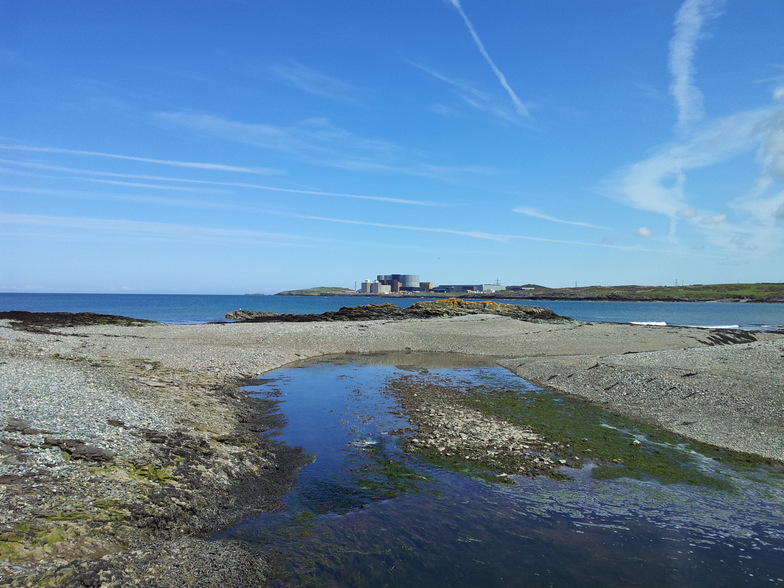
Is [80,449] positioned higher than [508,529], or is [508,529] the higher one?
[80,449]

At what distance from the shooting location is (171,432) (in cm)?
1289

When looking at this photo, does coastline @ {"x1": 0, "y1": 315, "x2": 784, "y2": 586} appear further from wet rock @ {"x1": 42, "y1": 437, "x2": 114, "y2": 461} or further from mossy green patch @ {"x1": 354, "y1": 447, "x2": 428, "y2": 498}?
mossy green patch @ {"x1": 354, "y1": 447, "x2": 428, "y2": 498}

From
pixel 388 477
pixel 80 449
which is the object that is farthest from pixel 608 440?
pixel 80 449

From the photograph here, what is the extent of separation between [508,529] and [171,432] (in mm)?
8951

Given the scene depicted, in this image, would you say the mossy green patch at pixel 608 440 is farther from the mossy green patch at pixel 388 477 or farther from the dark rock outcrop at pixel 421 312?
the dark rock outcrop at pixel 421 312

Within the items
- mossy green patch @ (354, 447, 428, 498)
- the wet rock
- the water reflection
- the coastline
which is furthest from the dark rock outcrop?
the wet rock

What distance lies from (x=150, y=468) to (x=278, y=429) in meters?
6.30

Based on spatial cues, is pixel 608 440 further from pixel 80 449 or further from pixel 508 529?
pixel 80 449

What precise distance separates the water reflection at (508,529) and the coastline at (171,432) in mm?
1073

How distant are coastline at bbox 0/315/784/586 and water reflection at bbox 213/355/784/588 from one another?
1073 millimetres

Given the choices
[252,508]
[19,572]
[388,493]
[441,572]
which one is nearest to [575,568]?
[441,572]

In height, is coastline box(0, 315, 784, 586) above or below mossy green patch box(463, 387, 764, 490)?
above

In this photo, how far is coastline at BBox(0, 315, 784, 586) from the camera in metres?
7.39

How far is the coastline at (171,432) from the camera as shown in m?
7.39
